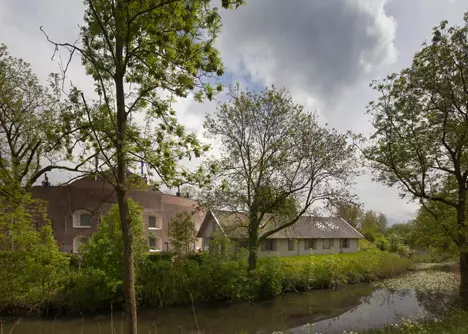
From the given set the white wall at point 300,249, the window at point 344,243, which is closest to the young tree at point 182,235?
the white wall at point 300,249

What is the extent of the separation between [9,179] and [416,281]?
26633 millimetres

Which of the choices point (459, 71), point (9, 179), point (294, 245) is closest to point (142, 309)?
point (9, 179)

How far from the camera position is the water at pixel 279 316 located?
567 inches

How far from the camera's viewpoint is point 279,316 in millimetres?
16781

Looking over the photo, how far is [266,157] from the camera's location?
20844 millimetres

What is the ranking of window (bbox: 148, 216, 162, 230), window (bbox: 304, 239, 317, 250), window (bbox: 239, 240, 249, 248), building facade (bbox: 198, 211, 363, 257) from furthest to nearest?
window (bbox: 148, 216, 162, 230) < window (bbox: 304, 239, 317, 250) < building facade (bbox: 198, 211, 363, 257) < window (bbox: 239, 240, 249, 248)

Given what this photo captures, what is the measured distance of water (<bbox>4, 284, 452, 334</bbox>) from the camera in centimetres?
1440

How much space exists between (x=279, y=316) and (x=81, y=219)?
2570 cm

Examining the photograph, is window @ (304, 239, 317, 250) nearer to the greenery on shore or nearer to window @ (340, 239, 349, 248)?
window @ (340, 239, 349, 248)

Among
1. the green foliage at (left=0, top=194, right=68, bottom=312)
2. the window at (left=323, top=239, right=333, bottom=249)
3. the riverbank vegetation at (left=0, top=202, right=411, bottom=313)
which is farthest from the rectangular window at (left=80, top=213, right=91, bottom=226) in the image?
the window at (left=323, top=239, right=333, bottom=249)

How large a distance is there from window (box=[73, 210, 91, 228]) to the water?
2000 cm

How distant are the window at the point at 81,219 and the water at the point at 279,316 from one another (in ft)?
65.6

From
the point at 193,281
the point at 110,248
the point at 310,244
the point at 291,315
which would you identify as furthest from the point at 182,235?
the point at 310,244

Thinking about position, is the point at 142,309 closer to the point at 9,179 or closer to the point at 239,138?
the point at 239,138
